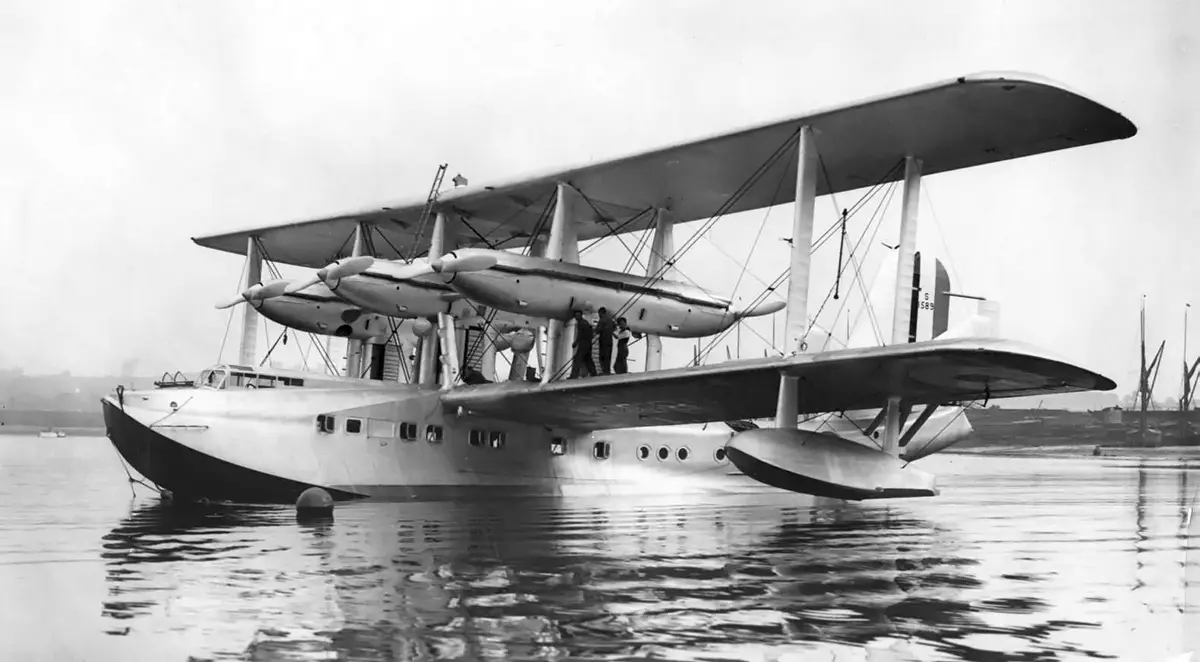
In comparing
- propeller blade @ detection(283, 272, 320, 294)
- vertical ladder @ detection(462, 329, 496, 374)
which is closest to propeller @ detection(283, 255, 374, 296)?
propeller blade @ detection(283, 272, 320, 294)

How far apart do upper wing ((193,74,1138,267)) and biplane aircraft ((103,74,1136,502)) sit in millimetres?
39

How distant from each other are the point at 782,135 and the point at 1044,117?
367 cm

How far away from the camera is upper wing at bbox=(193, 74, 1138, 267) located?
14.0 meters

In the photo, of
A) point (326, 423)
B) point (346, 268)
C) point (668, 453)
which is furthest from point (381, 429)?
point (668, 453)

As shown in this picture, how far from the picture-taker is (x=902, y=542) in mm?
13078

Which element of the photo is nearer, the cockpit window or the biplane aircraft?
the biplane aircraft

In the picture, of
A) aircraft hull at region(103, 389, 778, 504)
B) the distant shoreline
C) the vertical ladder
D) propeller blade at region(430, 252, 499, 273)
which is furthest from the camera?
the distant shoreline

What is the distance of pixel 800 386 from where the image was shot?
16219 millimetres

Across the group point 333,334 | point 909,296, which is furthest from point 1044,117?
point 333,334

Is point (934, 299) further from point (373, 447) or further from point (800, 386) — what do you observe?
point (373, 447)

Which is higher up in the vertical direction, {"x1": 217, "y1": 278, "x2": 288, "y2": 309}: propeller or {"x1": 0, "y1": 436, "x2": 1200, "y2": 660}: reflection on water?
{"x1": 217, "y1": 278, "x2": 288, "y2": 309}: propeller

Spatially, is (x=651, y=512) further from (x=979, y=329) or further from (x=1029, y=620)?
(x=1029, y=620)

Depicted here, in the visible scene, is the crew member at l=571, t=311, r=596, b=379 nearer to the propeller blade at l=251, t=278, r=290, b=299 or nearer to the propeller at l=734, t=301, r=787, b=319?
the propeller at l=734, t=301, r=787, b=319

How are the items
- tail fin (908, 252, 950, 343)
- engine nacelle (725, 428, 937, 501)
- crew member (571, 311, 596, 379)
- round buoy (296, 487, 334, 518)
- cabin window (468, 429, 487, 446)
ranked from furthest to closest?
tail fin (908, 252, 950, 343)
cabin window (468, 429, 487, 446)
crew member (571, 311, 596, 379)
round buoy (296, 487, 334, 518)
engine nacelle (725, 428, 937, 501)
